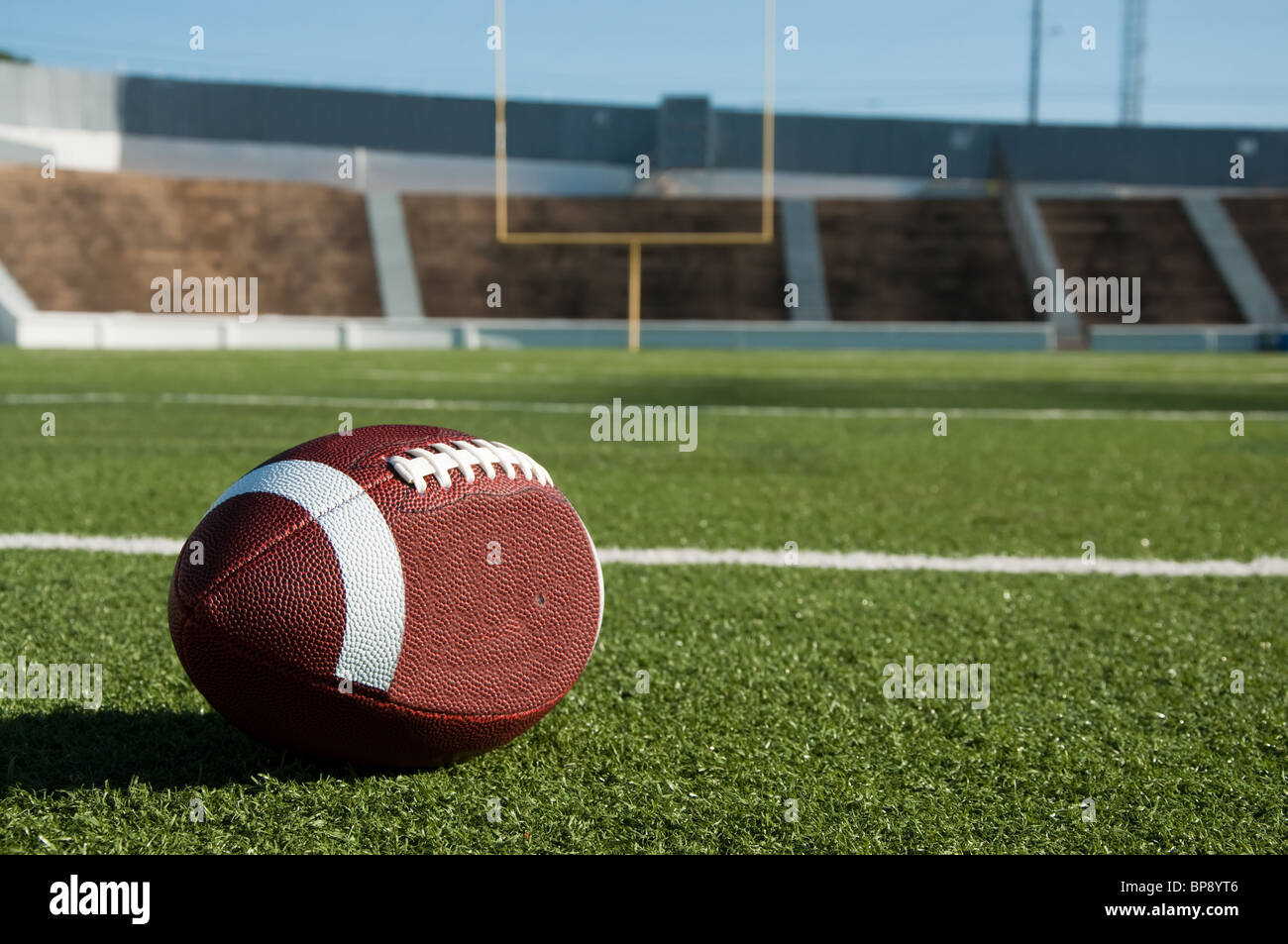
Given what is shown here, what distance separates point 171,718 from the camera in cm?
220

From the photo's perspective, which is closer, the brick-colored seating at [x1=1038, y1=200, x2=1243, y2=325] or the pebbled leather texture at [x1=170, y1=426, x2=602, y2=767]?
the pebbled leather texture at [x1=170, y1=426, x2=602, y2=767]

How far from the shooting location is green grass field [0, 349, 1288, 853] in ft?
5.85

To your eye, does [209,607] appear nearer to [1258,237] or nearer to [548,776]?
[548,776]

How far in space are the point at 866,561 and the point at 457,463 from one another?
79.4 inches

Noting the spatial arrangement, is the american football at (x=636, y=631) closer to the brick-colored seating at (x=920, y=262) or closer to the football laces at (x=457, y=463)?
the football laces at (x=457, y=463)

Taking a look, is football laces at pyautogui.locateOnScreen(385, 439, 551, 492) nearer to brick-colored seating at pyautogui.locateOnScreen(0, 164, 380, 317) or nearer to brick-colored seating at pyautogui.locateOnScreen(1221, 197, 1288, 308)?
brick-colored seating at pyautogui.locateOnScreen(0, 164, 380, 317)

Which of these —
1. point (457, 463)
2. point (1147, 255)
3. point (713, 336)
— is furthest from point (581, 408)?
point (1147, 255)

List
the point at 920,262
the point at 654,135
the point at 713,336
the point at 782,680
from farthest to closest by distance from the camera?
the point at 654,135, the point at 920,262, the point at 713,336, the point at 782,680

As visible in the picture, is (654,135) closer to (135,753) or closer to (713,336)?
(713,336)

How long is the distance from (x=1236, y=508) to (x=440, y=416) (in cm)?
508

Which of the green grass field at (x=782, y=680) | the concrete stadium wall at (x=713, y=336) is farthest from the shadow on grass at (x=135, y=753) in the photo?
the concrete stadium wall at (x=713, y=336)

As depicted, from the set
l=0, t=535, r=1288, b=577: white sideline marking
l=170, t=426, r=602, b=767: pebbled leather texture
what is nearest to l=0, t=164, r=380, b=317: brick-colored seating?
l=0, t=535, r=1288, b=577: white sideline marking

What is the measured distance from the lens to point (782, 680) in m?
2.52

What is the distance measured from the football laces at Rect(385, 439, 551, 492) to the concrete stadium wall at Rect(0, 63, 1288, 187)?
115 feet
